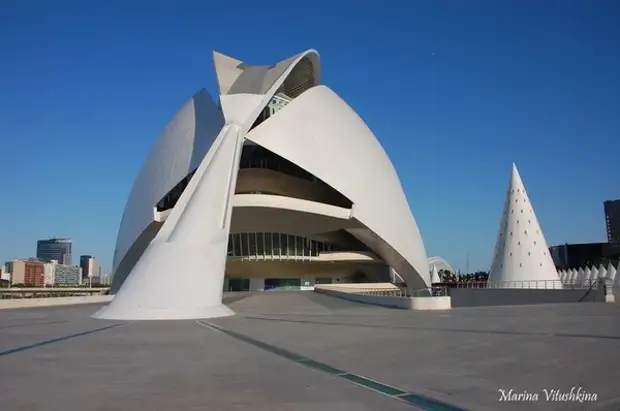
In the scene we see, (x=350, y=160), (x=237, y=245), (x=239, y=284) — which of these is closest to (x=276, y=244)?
(x=237, y=245)

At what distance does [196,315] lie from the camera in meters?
14.1

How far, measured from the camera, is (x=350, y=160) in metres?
31.6

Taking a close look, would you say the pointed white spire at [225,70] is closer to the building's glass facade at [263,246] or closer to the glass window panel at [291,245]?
the building's glass facade at [263,246]

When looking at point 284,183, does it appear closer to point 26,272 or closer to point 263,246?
point 263,246

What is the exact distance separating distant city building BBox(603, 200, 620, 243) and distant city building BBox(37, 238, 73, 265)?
148 metres

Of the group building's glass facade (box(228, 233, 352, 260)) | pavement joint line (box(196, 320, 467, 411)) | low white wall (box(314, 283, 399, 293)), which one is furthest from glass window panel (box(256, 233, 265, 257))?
pavement joint line (box(196, 320, 467, 411))

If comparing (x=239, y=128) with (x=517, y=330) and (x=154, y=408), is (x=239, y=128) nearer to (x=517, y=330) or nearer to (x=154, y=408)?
(x=517, y=330)

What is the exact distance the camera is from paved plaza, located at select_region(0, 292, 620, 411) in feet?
14.2

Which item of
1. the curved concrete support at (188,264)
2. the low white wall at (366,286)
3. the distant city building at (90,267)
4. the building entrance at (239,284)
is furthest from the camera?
the distant city building at (90,267)

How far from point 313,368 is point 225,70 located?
27961mm

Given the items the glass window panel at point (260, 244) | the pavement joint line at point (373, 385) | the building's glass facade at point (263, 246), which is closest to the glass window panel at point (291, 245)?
→ the building's glass facade at point (263, 246)

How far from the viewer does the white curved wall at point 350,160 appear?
28.6 metres

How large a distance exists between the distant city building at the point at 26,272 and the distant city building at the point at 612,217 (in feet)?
357

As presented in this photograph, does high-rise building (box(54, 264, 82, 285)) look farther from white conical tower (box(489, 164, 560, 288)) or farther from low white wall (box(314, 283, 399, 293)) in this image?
white conical tower (box(489, 164, 560, 288))
